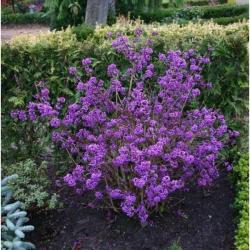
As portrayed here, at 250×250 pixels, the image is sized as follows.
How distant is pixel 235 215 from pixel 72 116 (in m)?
1.53

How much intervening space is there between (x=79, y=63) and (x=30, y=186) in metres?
1.24

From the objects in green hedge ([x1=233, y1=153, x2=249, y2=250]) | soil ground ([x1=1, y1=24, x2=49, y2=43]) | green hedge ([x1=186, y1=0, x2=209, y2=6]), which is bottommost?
green hedge ([x1=233, y1=153, x2=249, y2=250])

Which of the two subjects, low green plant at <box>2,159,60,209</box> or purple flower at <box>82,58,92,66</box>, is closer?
low green plant at <box>2,159,60,209</box>

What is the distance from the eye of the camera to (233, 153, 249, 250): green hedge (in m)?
3.39

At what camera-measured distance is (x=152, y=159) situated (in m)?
3.50

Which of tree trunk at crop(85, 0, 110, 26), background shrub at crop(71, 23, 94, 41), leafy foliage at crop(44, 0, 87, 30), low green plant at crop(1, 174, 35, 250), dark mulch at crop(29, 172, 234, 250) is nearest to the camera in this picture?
low green plant at crop(1, 174, 35, 250)

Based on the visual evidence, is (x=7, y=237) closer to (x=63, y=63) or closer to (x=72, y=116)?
(x=72, y=116)

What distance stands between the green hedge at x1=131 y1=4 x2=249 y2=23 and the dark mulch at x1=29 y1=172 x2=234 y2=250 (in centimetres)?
939

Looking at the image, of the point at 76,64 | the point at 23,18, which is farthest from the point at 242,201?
the point at 23,18

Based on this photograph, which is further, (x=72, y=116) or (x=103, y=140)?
(x=72, y=116)

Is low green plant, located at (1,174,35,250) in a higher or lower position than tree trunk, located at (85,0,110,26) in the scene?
lower

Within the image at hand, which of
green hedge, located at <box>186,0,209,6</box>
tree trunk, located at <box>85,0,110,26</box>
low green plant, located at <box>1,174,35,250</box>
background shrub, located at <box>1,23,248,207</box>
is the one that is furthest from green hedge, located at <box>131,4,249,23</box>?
low green plant, located at <box>1,174,35,250</box>

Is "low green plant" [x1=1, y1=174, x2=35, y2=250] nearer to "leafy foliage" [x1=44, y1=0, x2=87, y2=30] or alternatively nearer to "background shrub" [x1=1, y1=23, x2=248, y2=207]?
"background shrub" [x1=1, y1=23, x2=248, y2=207]

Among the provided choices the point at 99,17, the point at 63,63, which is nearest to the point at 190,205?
the point at 63,63
